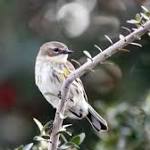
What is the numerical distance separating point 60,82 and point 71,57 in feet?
3.53

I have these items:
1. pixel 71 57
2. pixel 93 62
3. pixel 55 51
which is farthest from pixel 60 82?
pixel 93 62

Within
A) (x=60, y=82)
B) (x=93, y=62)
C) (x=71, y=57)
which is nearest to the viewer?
(x=93, y=62)

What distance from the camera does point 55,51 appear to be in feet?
9.64

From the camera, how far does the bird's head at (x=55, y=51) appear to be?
2783 mm

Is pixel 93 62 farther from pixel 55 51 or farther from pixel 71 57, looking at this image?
pixel 71 57

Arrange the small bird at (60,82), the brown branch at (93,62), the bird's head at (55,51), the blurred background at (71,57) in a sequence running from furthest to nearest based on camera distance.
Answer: the blurred background at (71,57) < the bird's head at (55,51) < the small bird at (60,82) < the brown branch at (93,62)

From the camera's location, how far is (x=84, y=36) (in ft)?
13.4

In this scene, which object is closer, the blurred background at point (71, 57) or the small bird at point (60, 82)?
the small bird at point (60, 82)

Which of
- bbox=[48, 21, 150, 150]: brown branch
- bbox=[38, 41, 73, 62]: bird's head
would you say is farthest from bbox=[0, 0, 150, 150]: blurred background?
bbox=[48, 21, 150, 150]: brown branch

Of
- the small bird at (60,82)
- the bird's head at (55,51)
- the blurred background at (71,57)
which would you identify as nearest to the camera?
the small bird at (60,82)

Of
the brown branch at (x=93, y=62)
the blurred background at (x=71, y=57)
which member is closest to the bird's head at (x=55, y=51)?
the blurred background at (x=71, y=57)

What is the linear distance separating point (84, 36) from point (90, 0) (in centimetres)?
24

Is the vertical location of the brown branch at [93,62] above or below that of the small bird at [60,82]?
above

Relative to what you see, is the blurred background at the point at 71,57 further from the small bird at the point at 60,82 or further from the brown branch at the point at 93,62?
the brown branch at the point at 93,62
